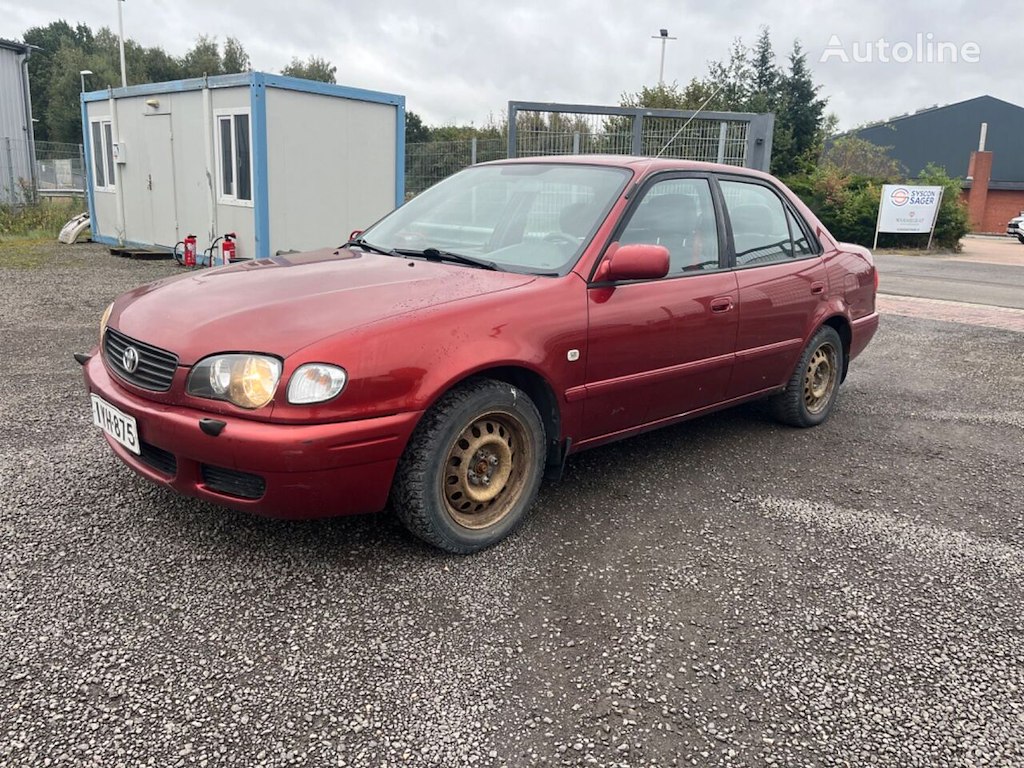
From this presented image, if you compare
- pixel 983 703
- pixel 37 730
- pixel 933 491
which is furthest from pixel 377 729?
pixel 933 491

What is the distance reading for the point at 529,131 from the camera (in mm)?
11492

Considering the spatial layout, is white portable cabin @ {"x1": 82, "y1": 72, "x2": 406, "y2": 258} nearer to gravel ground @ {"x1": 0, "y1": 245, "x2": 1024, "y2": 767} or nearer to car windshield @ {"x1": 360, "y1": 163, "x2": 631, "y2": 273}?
car windshield @ {"x1": 360, "y1": 163, "x2": 631, "y2": 273}

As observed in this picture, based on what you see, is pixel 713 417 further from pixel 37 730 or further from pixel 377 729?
pixel 37 730

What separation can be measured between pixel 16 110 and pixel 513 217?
101ft

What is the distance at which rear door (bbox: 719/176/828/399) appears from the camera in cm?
430

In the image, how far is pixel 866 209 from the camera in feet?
75.4

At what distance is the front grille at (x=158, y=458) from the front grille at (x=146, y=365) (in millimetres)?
222

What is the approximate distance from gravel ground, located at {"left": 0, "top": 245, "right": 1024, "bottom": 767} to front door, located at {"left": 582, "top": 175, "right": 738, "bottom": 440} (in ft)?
1.54

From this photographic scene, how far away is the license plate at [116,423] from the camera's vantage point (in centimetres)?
296

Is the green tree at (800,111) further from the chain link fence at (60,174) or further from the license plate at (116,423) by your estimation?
the license plate at (116,423)

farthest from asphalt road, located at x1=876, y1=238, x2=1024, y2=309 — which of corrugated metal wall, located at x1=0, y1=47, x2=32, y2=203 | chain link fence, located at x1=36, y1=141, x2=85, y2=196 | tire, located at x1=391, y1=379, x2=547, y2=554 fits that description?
corrugated metal wall, located at x1=0, y1=47, x2=32, y2=203

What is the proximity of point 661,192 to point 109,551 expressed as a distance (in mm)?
2897

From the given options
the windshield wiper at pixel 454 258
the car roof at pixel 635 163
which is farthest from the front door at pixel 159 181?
the windshield wiper at pixel 454 258

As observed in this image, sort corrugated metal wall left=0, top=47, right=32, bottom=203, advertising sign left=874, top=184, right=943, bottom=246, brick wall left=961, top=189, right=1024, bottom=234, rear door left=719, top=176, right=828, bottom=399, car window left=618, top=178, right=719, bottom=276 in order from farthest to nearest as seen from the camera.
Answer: brick wall left=961, top=189, right=1024, bottom=234
corrugated metal wall left=0, top=47, right=32, bottom=203
advertising sign left=874, top=184, right=943, bottom=246
rear door left=719, top=176, right=828, bottom=399
car window left=618, top=178, right=719, bottom=276
